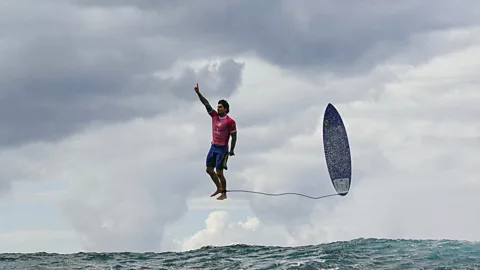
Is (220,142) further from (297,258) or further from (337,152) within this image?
(337,152)

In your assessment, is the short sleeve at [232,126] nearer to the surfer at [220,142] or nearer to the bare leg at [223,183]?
the surfer at [220,142]

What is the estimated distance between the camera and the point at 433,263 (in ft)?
75.9

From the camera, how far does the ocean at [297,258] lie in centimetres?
2323

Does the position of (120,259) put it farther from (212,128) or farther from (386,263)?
(386,263)

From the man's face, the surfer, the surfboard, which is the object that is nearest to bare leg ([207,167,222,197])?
the surfer

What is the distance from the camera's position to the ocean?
76.2 ft

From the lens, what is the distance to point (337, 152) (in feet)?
91.7

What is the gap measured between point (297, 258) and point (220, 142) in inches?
191

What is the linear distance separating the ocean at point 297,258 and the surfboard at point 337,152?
2543 mm

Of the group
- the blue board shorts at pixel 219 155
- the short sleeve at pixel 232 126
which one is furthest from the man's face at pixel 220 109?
the blue board shorts at pixel 219 155

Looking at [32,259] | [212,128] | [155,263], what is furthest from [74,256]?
[212,128]

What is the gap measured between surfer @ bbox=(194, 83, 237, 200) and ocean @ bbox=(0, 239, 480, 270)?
2731 millimetres

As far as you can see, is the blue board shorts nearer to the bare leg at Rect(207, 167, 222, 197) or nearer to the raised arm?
the bare leg at Rect(207, 167, 222, 197)

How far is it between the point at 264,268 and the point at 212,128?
524cm
